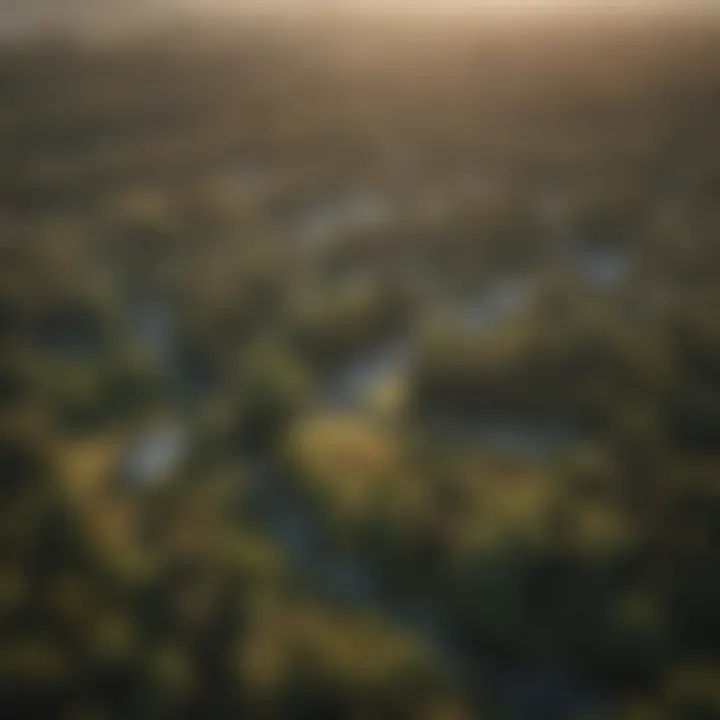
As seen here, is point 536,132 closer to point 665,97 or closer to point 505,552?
point 665,97

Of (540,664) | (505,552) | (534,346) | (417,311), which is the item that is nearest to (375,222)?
(417,311)

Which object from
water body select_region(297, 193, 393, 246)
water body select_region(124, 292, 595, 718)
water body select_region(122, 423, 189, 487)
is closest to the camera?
water body select_region(124, 292, 595, 718)

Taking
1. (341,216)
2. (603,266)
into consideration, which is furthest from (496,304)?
(341,216)

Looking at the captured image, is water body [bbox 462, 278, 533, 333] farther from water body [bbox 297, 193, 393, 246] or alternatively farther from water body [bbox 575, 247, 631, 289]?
water body [bbox 297, 193, 393, 246]

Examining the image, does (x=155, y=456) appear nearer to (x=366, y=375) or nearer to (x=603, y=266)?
(x=366, y=375)

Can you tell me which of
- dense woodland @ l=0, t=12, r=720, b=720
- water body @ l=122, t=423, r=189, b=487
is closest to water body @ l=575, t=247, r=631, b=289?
dense woodland @ l=0, t=12, r=720, b=720

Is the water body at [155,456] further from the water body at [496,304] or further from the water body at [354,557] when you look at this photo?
the water body at [496,304]

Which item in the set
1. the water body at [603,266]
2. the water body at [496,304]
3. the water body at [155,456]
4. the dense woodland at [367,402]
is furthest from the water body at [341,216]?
the water body at [155,456]

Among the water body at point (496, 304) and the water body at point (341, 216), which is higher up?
the water body at point (341, 216)
